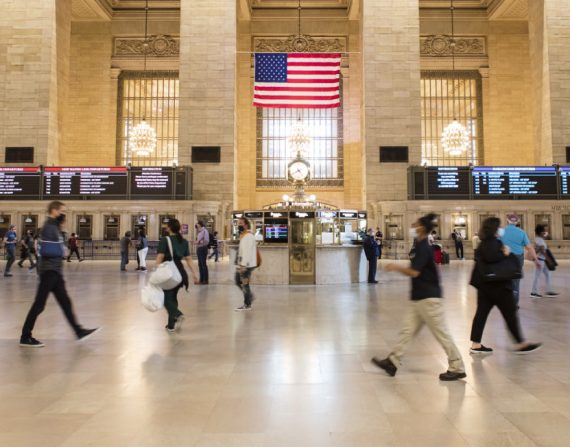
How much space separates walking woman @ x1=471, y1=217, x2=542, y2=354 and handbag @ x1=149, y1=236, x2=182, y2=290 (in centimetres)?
340

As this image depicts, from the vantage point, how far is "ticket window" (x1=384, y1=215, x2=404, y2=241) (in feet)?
65.1

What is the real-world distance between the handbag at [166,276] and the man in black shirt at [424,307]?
274 cm

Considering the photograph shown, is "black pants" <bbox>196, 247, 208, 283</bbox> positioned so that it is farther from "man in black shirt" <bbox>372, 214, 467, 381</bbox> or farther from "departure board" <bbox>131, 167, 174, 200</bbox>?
"departure board" <bbox>131, 167, 174, 200</bbox>

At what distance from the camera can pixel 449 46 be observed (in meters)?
27.7

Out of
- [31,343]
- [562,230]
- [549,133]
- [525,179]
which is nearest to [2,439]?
[31,343]

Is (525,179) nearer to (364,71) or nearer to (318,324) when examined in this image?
(364,71)

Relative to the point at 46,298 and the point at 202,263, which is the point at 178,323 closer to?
the point at 46,298

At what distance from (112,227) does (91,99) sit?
11197 millimetres

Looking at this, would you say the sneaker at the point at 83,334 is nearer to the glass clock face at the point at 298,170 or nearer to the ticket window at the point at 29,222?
the glass clock face at the point at 298,170

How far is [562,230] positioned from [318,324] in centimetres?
1740

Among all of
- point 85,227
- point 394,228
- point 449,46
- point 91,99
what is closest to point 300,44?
point 449,46

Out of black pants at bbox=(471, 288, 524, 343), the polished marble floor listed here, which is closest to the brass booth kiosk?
the polished marble floor

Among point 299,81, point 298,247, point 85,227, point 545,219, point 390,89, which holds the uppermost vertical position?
point 390,89

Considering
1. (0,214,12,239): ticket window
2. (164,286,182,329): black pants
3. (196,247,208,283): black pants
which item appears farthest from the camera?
(0,214,12,239): ticket window
